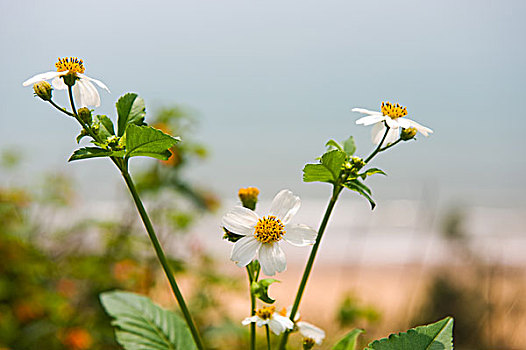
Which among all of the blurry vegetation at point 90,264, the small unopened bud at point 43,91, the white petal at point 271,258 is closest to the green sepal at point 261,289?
the white petal at point 271,258

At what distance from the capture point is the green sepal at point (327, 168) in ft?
1.94

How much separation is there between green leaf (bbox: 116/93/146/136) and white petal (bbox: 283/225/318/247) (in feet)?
0.78

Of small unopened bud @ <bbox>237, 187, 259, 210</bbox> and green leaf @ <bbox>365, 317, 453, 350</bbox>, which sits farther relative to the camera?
small unopened bud @ <bbox>237, 187, 259, 210</bbox>

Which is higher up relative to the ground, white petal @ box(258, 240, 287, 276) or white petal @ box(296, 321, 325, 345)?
white petal @ box(258, 240, 287, 276)

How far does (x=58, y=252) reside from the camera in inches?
90.6

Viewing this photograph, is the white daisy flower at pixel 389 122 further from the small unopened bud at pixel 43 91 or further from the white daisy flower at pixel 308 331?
the small unopened bud at pixel 43 91

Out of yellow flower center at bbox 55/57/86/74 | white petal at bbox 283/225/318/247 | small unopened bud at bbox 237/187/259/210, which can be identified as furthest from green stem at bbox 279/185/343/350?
yellow flower center at bbox 55/57/86/74

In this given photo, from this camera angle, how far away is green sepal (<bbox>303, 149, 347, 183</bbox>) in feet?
1.94

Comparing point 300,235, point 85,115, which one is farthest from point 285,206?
point 85,115

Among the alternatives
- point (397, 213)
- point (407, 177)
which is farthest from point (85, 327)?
point (407, 177)

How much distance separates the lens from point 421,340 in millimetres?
598

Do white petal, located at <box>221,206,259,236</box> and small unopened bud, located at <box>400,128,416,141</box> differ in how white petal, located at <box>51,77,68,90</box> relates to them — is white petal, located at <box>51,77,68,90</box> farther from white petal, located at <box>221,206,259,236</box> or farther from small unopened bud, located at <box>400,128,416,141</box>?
small unopened bud, located at <box>400,128,416,141</box>

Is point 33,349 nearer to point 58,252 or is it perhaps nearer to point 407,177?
point 58,252

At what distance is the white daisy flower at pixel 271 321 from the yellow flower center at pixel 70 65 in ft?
1.27
